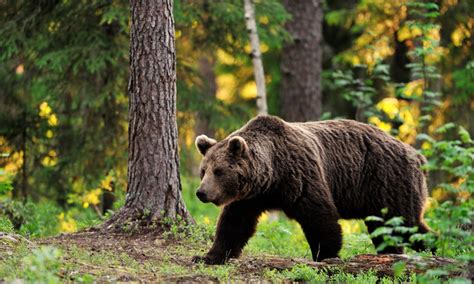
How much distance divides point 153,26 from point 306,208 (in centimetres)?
277

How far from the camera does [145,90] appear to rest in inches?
341

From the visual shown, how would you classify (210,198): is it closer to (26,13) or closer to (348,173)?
(348,173)

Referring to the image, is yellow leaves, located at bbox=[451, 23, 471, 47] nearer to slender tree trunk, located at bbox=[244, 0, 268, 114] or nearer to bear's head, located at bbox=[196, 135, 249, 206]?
slender tree trunk, located at bbox=[244, 0, 268, 114]

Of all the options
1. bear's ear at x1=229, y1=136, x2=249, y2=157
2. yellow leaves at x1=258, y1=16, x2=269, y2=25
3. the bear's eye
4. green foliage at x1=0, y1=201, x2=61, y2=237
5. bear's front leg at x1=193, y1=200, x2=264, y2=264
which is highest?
yellow leaves at x1=258, y1=16, x2=269, y2=25

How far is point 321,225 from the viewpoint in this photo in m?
7.96

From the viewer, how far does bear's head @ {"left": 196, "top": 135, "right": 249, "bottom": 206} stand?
7.73m

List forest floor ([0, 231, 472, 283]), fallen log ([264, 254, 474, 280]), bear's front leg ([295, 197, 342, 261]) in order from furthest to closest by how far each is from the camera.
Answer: bear's front leg ([295, 197, 342, 261]), fallen log ([264, 254, 474, 280]), forest floor ([0, 231, 472, 283])

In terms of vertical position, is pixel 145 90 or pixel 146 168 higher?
pixel 145 90

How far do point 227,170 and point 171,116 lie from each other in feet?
4.43

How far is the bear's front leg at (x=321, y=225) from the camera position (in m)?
7.97

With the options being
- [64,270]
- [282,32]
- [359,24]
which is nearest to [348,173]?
[64,270]

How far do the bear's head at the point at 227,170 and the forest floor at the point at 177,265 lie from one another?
2.46ft

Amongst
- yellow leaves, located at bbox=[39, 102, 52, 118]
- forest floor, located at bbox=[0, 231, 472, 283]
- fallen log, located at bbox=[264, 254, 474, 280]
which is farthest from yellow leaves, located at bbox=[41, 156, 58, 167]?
fallen log, located at bbox=[264, 254, 474, 280]

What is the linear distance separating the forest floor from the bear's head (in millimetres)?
749
